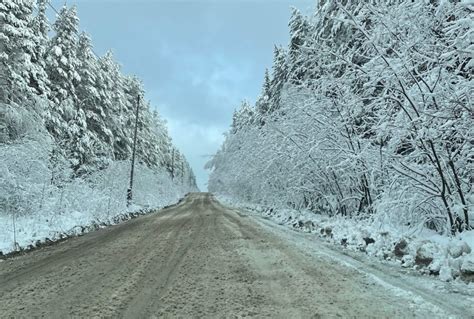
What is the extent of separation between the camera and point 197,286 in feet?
17.6

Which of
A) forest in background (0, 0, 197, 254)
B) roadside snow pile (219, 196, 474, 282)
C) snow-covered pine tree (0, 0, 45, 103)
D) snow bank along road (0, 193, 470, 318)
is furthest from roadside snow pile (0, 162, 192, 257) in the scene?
roadside snow pile (219, 196, 474, 282)

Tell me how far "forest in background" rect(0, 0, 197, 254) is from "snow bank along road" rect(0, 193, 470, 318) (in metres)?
3.73

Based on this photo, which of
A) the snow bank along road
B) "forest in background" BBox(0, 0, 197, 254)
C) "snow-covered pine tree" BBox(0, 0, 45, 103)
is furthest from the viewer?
"snow-covered pine tree" BBox(0, 0, 45, 103)

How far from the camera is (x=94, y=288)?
5340 mm

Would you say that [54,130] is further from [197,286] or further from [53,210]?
[197,286]

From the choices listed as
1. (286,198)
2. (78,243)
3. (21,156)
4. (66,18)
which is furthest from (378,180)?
(66,18)

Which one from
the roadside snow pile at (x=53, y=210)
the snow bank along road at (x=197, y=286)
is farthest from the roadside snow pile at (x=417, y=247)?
the roadside snow pile at (x=53, y=210)

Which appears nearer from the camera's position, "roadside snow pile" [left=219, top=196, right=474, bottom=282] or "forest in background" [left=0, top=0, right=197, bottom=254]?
"roadside snow pile" [left=219, top=196, right=474, bottom=282]

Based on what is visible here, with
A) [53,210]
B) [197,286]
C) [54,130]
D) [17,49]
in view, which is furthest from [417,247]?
[54,130]

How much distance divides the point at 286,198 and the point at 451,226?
13.7 m

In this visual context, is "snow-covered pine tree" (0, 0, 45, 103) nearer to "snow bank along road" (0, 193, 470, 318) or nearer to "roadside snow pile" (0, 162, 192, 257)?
"roadside snow pile" (0, 162, 192, 257)

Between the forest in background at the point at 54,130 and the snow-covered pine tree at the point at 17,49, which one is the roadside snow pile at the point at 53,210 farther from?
the snow-covered pine tree at the point at 17,49

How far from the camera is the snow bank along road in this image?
430cm

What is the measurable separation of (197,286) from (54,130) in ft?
71.6
